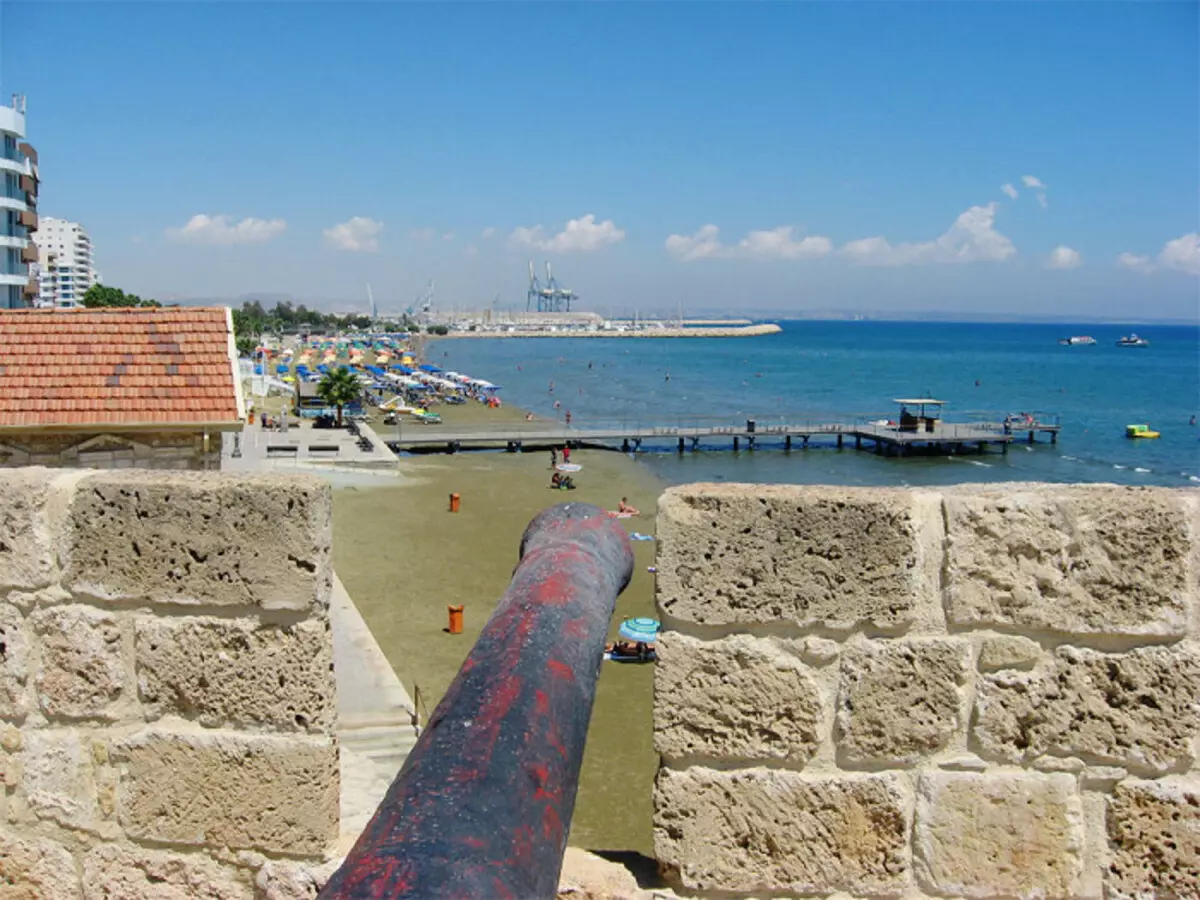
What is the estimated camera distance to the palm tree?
51812 millimetres

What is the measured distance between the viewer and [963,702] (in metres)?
2.49

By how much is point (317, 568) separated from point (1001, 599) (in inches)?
64.2

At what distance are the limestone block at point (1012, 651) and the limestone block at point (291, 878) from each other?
1.65m

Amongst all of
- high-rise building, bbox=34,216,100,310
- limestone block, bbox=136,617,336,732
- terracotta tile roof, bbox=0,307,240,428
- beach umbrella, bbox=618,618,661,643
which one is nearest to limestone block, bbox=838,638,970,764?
limestone block, bbox=136,617,336,732

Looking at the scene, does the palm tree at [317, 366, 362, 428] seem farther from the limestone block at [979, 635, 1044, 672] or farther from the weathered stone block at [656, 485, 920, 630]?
the limestone block at [979, 635, 1044, 672]

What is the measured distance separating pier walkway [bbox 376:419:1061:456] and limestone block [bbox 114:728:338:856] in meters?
48.8

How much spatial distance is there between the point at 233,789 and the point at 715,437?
183 ft

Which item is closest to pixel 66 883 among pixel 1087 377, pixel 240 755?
pixel 240 755

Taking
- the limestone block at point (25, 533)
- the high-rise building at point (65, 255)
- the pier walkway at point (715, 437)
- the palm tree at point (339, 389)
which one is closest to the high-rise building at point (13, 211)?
the palm tree at point (339, 389)

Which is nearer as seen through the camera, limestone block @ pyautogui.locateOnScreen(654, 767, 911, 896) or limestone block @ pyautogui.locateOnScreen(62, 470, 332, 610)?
limestone block @ pyautogui.locateOnScreen(654, 767, 911, 896)

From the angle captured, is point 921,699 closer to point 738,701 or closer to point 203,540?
point 738,701

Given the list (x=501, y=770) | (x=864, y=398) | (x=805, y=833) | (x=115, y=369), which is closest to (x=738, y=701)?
(x=805, y=833)

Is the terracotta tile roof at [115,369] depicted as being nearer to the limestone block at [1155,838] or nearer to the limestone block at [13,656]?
the limestone block at [13,656]

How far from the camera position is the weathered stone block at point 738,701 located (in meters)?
2.51
